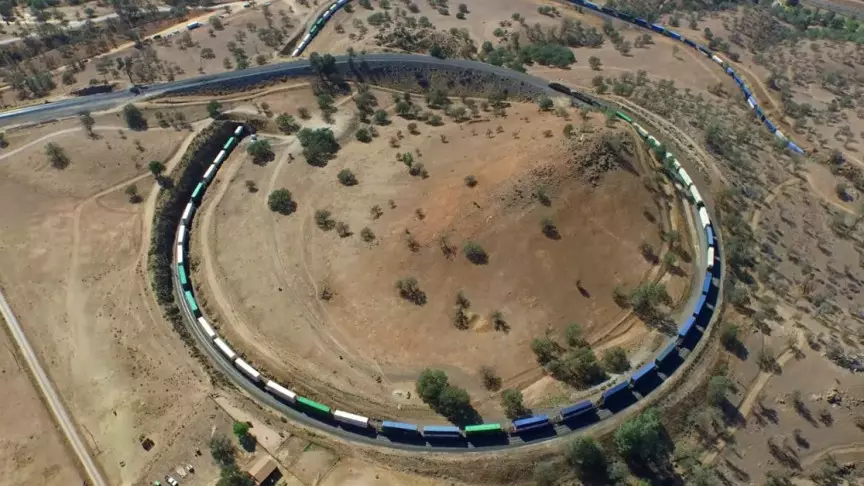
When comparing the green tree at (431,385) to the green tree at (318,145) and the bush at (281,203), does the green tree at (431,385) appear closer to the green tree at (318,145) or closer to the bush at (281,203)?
the bush at (281,203)

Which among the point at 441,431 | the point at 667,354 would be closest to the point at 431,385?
the point at 441,431

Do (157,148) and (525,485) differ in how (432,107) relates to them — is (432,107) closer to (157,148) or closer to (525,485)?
(157,148)

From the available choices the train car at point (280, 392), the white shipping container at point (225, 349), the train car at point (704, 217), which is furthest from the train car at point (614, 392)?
the white shipping container at point (225, 349)

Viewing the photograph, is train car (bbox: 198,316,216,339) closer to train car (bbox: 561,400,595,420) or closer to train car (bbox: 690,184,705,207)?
train car (bbox: 561,400,595,420)

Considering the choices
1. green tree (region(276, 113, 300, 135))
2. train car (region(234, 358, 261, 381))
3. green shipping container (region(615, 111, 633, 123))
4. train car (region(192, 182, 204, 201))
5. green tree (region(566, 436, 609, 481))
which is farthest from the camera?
green tree (region(276, 113, 300, 135))

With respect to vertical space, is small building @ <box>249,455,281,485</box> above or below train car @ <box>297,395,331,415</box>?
below

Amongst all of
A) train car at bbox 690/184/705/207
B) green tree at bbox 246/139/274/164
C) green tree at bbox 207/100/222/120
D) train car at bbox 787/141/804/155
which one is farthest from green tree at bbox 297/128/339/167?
train car at bbox 787/141/804/155

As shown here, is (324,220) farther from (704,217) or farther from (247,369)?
(704,217)
